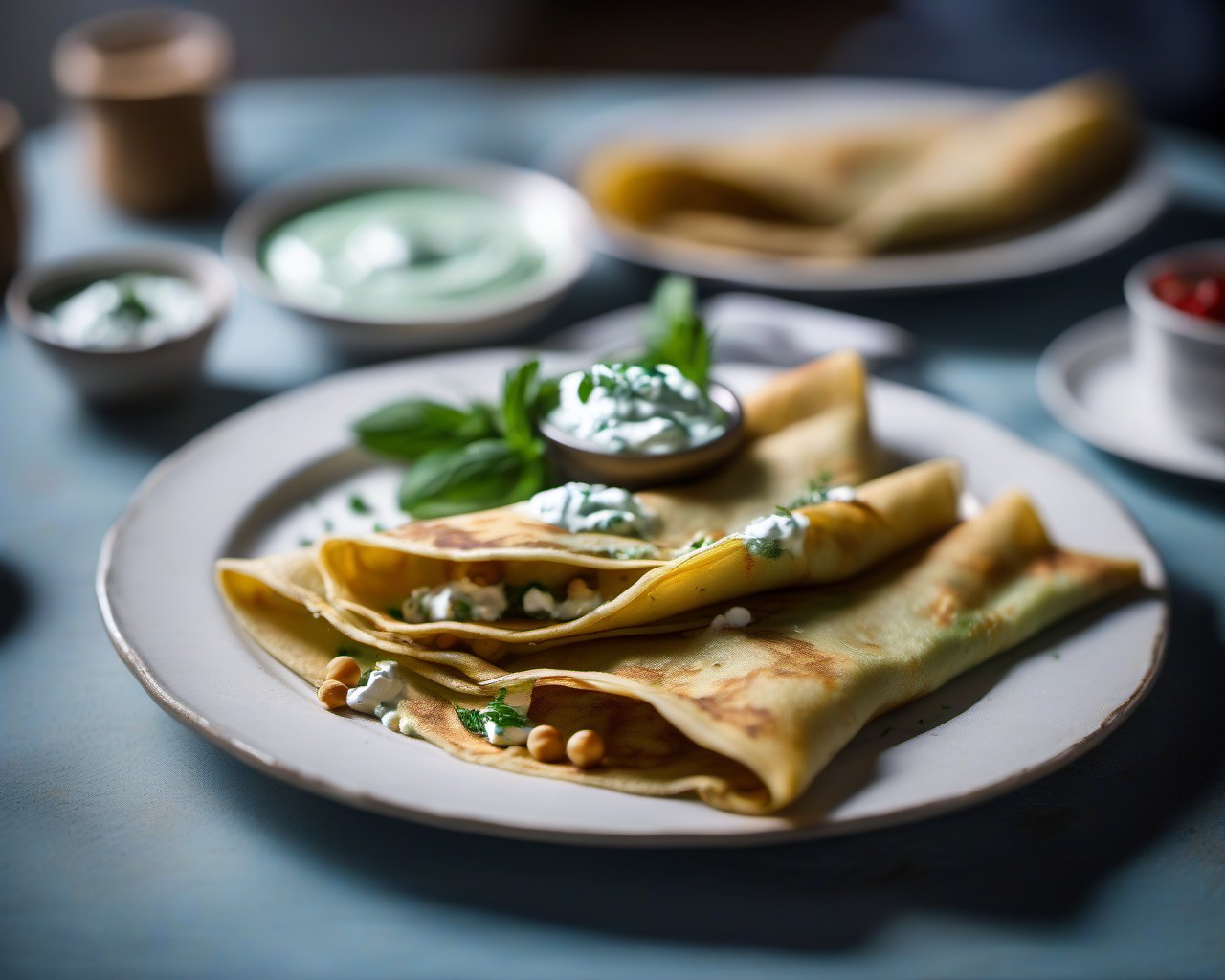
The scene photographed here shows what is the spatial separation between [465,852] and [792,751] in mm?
499

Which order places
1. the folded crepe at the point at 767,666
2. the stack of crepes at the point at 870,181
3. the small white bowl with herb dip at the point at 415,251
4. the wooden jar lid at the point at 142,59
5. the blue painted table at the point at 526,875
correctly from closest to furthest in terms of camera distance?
the blue painted table at the point at 526,875, the folded crepe at the point at 767,666, the small white bowl with herb dip at the point at 415,251, the stack of crepes at the point at 870,181, the wooden jar lid at the point at 142,59

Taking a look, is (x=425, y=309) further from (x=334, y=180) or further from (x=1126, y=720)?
(x=1126, y=720)

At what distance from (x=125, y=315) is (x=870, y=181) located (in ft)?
7.59

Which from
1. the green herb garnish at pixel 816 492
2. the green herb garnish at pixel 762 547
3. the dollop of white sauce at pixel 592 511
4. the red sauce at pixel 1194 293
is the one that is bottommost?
the green herb garnish at pixel 816 492

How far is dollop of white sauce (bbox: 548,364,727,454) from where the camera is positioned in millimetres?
2490

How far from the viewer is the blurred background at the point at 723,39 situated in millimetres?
5598

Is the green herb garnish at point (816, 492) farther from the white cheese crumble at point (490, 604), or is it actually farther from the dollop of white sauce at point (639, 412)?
the white cheese crumble at point (490, 604)

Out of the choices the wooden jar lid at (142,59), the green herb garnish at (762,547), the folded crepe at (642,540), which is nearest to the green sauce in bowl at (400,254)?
the wooden jar lid at (142,59)

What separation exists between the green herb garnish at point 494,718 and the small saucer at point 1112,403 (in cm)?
161

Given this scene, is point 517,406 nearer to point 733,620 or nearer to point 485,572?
point 485,572

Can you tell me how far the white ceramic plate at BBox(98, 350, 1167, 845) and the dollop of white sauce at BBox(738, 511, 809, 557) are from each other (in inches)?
13.4

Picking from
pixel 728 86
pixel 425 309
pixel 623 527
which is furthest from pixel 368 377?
pixel 728 86

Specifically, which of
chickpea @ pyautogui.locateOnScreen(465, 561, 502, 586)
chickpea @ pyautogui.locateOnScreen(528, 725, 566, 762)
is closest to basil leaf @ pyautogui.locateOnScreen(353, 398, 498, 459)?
chickpea @ pyautogui.locateOnScreen(465, 561, 502, 586)

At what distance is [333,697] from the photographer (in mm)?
1986
